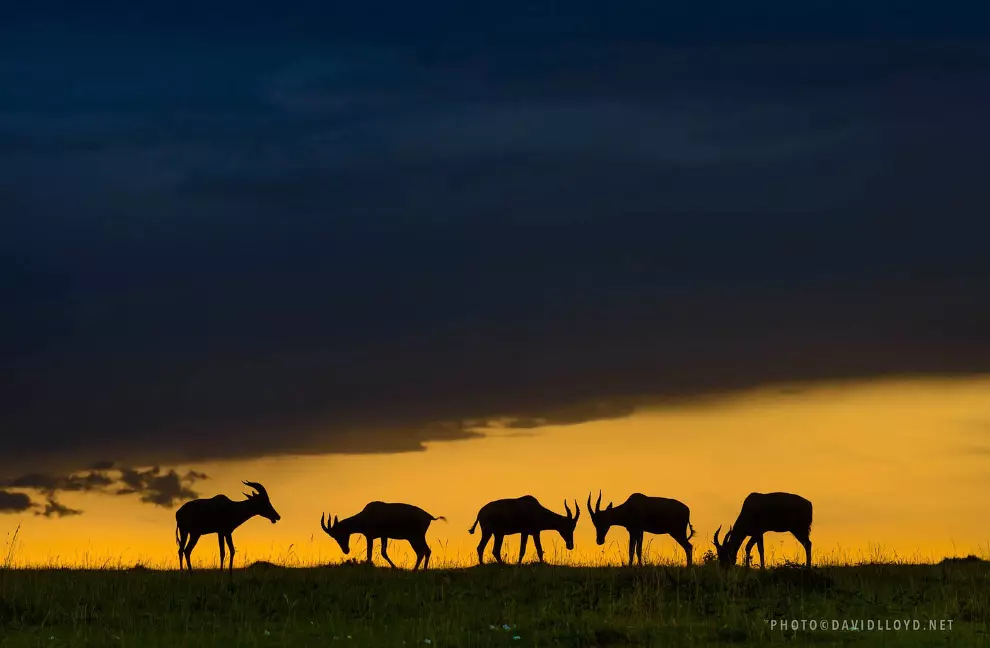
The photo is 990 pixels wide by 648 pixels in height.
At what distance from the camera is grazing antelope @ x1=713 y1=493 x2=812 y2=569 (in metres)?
35.2

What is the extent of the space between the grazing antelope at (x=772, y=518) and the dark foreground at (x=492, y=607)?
5.54 metres

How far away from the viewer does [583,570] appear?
28906 mm

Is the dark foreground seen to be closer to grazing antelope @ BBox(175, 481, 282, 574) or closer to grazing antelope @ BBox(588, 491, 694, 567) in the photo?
grazing antelope @ BBox(175, 481, 282, 574)

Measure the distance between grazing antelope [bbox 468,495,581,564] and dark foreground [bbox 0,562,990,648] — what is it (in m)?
7.29

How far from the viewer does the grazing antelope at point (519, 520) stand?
37.0 m

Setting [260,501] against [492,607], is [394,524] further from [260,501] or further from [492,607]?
[492,607]

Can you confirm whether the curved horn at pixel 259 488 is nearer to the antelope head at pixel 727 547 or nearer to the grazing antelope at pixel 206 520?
the grazing antelope at pixel 206 520

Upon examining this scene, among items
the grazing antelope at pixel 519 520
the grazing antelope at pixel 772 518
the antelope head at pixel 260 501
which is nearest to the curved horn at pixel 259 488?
the antelope head at pixel 260 501

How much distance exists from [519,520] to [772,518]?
7.40 m

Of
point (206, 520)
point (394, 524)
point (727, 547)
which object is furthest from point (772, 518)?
point (206, 520)

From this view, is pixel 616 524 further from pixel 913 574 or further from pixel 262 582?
pixel 262 582

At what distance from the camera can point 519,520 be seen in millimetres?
37000

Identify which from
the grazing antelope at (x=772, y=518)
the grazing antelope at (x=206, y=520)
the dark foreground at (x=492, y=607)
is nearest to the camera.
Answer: the dark foreground at (x=492, y=607)

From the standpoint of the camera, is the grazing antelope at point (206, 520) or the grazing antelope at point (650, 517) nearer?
the grazing antelope at point (206, 520)
